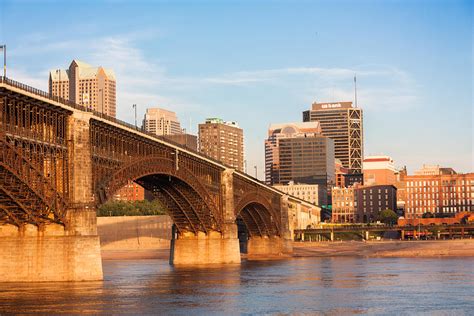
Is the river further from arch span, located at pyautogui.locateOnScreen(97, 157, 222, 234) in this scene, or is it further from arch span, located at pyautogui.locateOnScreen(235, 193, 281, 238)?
arch span, located at pyautogui.locateOnScreen(235, 193, 281, 238)

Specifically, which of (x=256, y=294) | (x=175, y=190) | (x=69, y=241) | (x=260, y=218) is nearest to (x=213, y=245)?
(x=175, y=190)

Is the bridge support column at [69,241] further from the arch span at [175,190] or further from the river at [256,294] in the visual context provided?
the arch span at [175,190]

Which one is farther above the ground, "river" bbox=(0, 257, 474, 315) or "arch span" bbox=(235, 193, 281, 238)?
"arch span" bbox=(235, 193, 281, 238)

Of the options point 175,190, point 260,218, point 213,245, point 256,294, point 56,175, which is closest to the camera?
point 256,294

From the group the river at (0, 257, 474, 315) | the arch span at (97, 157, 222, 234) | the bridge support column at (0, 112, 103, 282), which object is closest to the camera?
the river at (0, 257, 474, 315)

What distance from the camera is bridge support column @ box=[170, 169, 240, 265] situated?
5837 inches

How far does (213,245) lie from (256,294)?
198 feet

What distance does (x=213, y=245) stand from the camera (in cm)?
14938

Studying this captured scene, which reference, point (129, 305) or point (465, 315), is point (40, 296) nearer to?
point (129, 305)

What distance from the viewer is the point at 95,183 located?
9719 centimetres

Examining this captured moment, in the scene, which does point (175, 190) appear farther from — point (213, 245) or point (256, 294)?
point (256, 294)

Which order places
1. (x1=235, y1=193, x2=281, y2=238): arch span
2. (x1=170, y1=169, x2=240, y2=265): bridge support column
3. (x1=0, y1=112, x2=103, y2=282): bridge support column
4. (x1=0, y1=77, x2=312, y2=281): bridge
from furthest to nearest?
(x1=235, y1=193, x2=281, y2=238): arch span, (x1=170, y1=169, x2=240, y2=265): bridge support column, (x1=0, y1=112, x2=103, y2=282): bridge support column, (x1=0, y1=77, x2=312, y2=281): bridge

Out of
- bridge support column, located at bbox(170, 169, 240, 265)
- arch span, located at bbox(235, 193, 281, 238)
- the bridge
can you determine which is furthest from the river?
arch span, located at bbox(235, 193, 281, 238)

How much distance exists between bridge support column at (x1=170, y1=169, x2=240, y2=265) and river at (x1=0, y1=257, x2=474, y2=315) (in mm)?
25072
